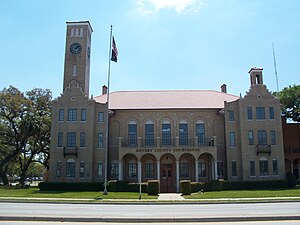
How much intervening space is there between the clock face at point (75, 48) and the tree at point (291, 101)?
3443cm

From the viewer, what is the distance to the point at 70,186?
3719 cm

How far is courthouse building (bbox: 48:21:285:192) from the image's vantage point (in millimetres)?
40250

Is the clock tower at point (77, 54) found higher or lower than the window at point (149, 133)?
higher

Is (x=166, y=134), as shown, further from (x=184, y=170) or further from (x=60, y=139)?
(x=60, y=139)

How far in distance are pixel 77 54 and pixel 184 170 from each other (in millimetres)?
21755

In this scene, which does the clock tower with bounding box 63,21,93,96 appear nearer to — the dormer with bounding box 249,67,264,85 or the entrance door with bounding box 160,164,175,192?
the entrance door with bounding box 160,164,175,192

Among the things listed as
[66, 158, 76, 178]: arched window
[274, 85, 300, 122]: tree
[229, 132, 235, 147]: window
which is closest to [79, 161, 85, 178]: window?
[66, 158, 76, 178]: arched window

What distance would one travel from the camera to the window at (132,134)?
4312cm

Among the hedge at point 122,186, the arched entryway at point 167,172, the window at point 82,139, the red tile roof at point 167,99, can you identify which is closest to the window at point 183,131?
the red tile roof at point 167,99

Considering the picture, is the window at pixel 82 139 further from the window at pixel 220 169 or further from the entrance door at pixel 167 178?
the window at pixel 220 169

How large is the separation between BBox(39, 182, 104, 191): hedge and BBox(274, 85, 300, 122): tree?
3481 cm

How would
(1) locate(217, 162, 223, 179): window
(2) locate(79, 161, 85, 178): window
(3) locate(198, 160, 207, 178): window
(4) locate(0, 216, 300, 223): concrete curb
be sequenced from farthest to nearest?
1. (3) locate(198, 160, 207, 178): window
2. (1) locate(217, 162, 223, 179): window
3. (2) locate(79, 161, 85, 178): window
4. (4) locate(0, 216, 300, 223): concrete curb

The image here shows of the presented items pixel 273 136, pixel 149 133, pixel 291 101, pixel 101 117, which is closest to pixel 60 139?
pixel 101 117

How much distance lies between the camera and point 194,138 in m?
42.6
